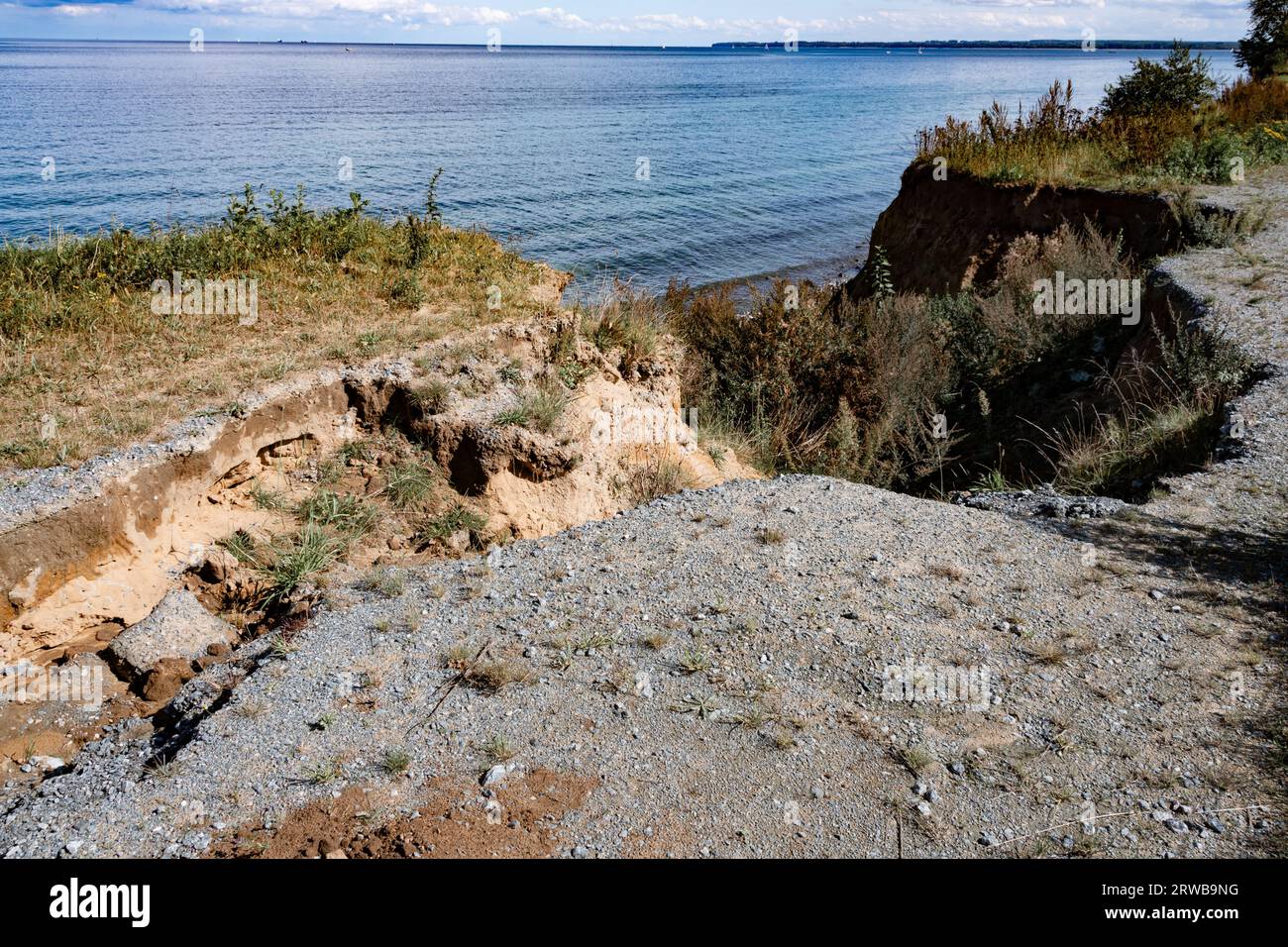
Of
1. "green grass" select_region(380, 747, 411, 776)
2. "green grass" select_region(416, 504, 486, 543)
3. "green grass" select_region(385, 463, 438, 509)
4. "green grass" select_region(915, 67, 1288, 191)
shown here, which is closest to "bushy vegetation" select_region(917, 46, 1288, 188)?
"green grass" select_region(915, 67, 1288, 191)

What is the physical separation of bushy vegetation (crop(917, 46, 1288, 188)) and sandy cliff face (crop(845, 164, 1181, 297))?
45cm

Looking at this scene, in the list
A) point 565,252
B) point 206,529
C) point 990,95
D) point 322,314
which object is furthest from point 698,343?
point 990,95

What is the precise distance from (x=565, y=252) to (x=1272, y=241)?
45.8 feet

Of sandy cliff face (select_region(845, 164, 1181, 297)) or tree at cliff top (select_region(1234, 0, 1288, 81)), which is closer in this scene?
sandy cliff face (select_region(845, 164, 1181, 297))

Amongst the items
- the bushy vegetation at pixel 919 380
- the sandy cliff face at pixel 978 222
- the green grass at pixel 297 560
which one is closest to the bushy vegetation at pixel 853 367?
the bushy vegetation at pixel 919 380

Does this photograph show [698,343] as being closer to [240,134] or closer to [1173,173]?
[1173,173]

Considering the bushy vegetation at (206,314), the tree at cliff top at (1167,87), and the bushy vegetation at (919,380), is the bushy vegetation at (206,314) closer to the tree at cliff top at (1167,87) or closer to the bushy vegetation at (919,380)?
the bushy vegetation at (919,380)

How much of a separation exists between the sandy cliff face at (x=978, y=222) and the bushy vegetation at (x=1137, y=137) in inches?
17.6

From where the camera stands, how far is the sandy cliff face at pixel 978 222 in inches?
540

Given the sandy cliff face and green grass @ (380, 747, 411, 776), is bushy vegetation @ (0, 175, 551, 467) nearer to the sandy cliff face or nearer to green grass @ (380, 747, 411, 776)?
green grass @ (380, 747, 411, 776)

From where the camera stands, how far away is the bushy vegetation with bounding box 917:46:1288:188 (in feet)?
50.8

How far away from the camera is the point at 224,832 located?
399 cm

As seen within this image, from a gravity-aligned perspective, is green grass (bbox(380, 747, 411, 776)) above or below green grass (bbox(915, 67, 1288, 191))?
below

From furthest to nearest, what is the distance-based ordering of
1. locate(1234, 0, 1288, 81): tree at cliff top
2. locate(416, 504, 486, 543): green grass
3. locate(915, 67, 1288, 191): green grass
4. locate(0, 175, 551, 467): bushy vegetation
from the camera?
locate(1234, 0, 1288, 81): tree at cliff top < locate(915, 67, 1288, 191): green grass < locate(416, 504, 486, 543): green grass < locate(0, 175, 551, 467): bushy vegetation
